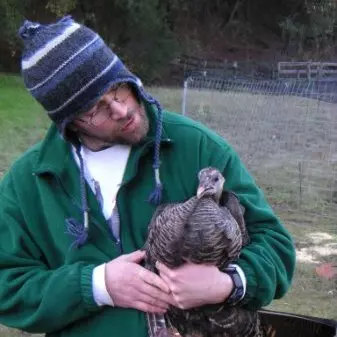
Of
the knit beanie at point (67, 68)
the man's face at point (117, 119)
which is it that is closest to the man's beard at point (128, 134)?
the man's face at point (117, 119)

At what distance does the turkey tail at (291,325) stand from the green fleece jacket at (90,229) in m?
0.55

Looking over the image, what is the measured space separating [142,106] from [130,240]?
19.0 inches

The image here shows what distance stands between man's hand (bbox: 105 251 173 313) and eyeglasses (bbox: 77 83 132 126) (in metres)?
0.48

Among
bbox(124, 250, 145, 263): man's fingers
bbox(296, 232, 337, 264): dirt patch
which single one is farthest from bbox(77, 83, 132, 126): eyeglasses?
bbox(296, 232, 337, 264): dirt patch

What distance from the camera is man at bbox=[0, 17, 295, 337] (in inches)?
94.3

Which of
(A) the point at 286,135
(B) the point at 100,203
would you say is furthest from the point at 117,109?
Answer: (A) the point at 286,135

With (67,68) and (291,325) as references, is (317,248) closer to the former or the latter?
(291,325)

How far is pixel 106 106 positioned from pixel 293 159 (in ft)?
23.5

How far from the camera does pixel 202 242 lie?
2.39 m

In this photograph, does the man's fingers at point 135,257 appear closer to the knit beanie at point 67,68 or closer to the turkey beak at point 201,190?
the turkey beak at point 201,190

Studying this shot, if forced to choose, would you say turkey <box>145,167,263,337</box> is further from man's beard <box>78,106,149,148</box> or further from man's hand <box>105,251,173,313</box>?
man's beard <box>78,106,149,148</box>

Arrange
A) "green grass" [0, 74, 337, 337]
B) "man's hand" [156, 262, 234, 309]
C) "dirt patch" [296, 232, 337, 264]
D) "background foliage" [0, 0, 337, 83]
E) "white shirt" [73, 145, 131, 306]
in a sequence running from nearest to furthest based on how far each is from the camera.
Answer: "man's hand" [156, 262, 234, 309] < "white shirt" [73, 145, 131, 306] < "green grass" [0, 74, 337, 337] < "dirt patch" [296, 232, 337, 264] < "background foliage" [0, 0, 337, 83]

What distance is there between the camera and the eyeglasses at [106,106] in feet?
8.02

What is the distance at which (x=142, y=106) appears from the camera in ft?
8.39
